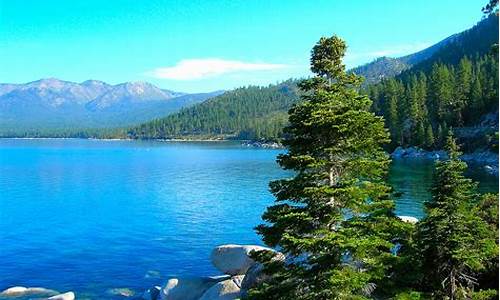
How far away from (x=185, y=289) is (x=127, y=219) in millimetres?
35828

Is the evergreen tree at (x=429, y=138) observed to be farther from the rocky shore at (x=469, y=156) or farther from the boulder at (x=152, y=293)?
the boulder at (x=152, y=293)

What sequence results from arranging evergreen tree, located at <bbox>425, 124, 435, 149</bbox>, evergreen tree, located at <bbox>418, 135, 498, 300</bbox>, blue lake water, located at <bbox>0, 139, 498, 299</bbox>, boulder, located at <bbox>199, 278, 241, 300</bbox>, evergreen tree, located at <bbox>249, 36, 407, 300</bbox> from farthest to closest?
1. evergreen tree, located at <bbox>425, 124, 435, 149</bbox>
2. blue lake water, located at <bbox>0, 139, 498, 299</bbox>
3. boulder, located at <bbox>199, 278, 241, 300</bbox>
4. evergreen tree, located at <bbox>418, 135, 498, 300</bbox>
5. evergreen tree, located at <bbox>249, 36, 407, 300</bbox>

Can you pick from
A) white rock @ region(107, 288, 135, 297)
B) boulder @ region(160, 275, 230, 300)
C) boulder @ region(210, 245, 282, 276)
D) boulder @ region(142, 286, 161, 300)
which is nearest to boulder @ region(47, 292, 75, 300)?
white rock @ region(107, 288, 135, 297)

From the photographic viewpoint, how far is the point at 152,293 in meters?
40.3

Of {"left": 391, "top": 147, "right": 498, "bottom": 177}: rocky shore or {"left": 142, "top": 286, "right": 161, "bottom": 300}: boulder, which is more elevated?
{"left": 391, "top": 147, "right": 498, "bottom": 177}: rocky shore

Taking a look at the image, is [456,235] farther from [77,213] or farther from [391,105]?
[391,105]

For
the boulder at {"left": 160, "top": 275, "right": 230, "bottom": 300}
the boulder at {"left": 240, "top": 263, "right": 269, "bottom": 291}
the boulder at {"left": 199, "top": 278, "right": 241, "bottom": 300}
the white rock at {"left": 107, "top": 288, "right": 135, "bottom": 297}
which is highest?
the boulder at {"left": 240, "top": 263, "right": 269, "bottom": 291}

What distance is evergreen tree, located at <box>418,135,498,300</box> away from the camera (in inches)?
874

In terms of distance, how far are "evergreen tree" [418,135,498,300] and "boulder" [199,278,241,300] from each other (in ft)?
45.6

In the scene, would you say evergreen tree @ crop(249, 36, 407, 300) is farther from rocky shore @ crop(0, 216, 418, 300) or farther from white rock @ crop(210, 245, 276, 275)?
white rock @ crop(210, 245, 276, 275)

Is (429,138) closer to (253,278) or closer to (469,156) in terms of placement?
(469,156)

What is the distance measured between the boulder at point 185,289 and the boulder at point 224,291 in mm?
3103

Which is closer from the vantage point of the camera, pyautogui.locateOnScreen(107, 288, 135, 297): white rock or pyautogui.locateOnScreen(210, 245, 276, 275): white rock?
pyautogui.locateOnScreen(210, 245, 276, 275): white rock

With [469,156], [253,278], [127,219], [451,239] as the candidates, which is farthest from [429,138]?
[451,239]
